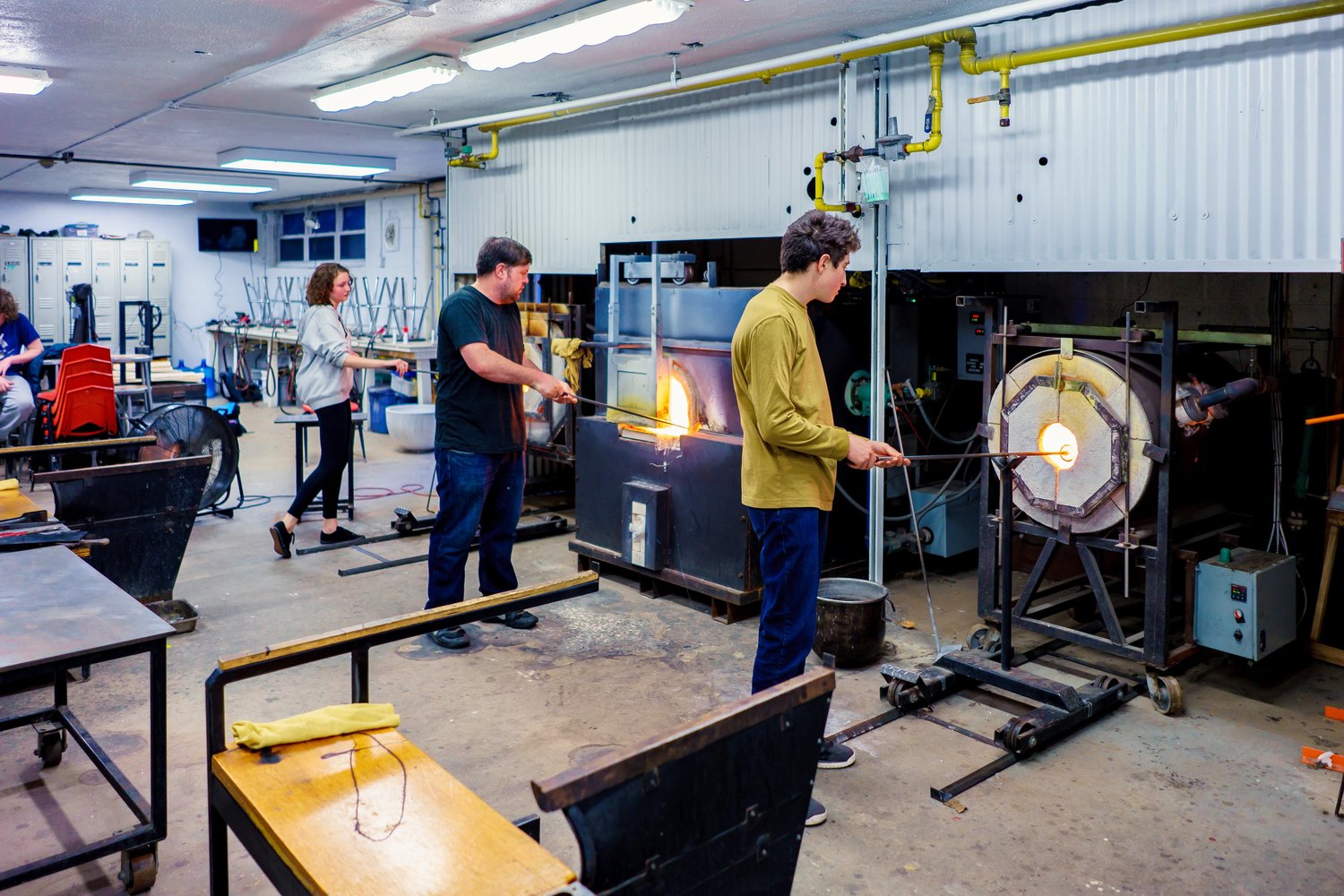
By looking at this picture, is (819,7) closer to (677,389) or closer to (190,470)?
(677,389)

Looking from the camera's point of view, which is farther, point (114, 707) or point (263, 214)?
point (263, 214)

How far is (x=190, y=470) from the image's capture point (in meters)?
4.73

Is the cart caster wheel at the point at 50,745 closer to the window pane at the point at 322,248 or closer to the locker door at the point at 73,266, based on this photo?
the window pane at the point at 322,248

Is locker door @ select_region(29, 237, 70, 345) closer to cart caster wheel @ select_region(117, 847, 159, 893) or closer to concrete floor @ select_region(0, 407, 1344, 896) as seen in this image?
concrete floor @ select_region(0, 407, 1344, 896)

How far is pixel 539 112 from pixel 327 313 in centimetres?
177

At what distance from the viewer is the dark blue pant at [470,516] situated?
15.3 feet

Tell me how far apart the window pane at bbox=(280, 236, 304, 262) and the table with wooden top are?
39.9ft

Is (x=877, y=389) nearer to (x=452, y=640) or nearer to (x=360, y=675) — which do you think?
(x=452, y=640)

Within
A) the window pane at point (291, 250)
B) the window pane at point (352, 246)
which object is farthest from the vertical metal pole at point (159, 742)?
the window pane at point (291, 250)

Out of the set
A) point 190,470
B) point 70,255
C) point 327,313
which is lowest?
point 190,470

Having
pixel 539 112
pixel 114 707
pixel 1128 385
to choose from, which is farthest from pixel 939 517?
pixel 114 707

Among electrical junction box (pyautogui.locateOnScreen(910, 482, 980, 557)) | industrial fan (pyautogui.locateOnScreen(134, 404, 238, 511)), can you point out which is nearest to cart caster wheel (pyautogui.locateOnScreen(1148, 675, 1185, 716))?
electrical junction box (pyautogui.locateOnScreen(910, 482, 980, 557))

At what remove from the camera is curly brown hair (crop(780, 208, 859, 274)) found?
3.20 metres

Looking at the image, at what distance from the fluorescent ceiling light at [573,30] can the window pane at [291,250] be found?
1034 cm
